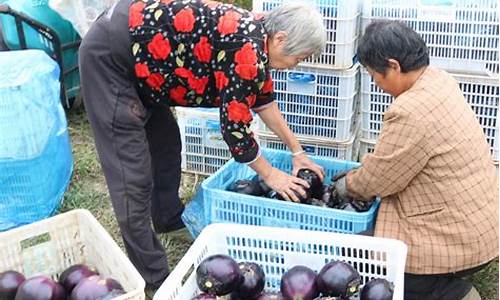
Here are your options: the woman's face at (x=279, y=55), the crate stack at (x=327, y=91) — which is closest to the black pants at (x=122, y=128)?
the woman's face at (x=279, y=55)

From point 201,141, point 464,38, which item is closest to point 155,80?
point 201,141

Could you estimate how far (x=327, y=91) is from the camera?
317 centimetres

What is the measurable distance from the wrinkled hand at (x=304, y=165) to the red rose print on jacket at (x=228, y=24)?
740mm

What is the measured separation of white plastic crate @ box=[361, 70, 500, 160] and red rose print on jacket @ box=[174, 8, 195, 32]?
3.34ft

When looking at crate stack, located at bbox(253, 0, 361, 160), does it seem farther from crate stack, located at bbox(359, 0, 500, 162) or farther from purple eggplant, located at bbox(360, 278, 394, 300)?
purple eggplant, located at bbox(360, 278, 394, 300)

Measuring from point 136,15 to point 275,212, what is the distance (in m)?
0.94

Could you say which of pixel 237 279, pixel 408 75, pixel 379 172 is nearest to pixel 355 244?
pixel 237 279

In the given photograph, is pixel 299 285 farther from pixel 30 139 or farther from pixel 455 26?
pixel 30 139

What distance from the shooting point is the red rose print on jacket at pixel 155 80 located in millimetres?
2528

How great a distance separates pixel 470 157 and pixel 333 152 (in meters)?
0.98

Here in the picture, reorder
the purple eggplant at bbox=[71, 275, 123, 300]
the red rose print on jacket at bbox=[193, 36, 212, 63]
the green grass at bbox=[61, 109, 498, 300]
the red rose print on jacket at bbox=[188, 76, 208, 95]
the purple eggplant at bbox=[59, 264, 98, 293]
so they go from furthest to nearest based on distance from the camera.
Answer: the green grass at bbox=[61, 109, 498, 300]
the red rose print on jacket at bbox=[188, 76, 208, 95]
the red rose print on jacket at bbox=[193, 36, 212, 63]
the purple eggplant at bbox=[59, 264, 98, 293]
the purple eggplant at bbox=[71, 275, 123, 300]

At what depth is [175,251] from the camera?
3223 mm

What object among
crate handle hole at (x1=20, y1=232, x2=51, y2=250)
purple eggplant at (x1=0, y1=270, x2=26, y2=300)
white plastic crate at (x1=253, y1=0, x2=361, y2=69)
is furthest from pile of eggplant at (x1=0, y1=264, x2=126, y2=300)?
white plastic crate at (x1=253, y1=0, x2=361, y2=69)

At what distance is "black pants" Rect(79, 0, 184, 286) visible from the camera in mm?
2516
